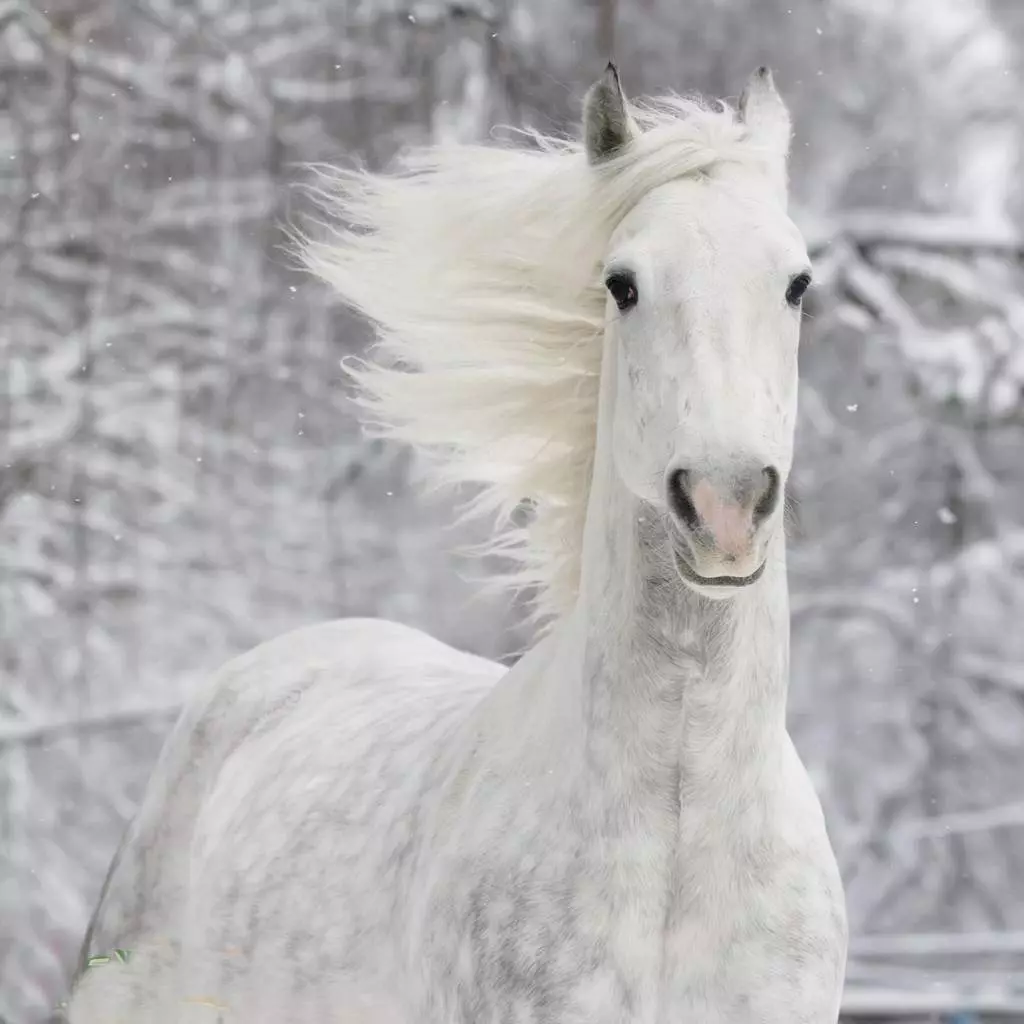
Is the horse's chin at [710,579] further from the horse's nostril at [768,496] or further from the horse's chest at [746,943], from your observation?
the horse's chest at [746,943]

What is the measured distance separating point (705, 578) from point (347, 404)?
10.2ft

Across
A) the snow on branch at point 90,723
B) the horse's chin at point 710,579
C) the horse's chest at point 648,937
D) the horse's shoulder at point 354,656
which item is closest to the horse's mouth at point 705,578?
the horse's chin at point 710,579

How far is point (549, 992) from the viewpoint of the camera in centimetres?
112

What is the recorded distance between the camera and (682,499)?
1041 millimetres

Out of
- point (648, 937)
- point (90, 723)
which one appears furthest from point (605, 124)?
point (90, 723)

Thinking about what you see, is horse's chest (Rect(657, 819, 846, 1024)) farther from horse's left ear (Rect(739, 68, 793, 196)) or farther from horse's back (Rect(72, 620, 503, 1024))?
horse's left ear (Rect(739, 68, 793, 196))

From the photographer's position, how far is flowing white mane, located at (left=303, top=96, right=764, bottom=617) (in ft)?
4.23

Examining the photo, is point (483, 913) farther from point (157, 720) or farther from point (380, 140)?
point (380, 140)

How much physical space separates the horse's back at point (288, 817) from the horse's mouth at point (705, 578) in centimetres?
46

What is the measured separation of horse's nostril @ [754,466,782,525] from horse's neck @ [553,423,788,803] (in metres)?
0.14

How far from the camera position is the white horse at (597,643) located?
3.65ft

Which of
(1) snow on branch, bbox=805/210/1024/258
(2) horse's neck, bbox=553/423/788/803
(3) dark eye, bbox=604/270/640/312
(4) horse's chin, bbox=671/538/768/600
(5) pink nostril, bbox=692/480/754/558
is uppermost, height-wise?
(1) snow on branch, bbox=805/210/1024/258

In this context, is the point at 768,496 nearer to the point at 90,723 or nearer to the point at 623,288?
the point at 623,288

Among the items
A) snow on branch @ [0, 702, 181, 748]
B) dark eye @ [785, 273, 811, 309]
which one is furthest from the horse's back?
snow on branch @ [0, 702, 181, 748]
